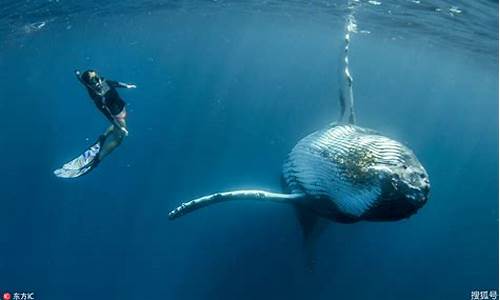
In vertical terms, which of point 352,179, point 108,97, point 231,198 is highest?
point 352,179

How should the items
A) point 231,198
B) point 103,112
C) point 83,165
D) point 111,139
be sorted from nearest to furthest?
point 231,198, point 83,165, point 103,112, point 111,139

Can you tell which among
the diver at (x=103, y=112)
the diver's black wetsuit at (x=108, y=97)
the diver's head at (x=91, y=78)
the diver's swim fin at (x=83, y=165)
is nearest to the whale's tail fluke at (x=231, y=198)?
the diver's swim fin at (x=83, y=165)

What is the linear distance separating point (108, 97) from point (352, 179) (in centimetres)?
591

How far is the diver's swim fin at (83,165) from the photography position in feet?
27.2

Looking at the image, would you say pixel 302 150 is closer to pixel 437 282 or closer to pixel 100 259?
pixel 100 259

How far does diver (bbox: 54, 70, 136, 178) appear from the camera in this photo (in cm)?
832

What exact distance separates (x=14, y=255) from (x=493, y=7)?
2315 centimetres

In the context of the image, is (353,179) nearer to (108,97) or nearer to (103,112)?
(108,97)

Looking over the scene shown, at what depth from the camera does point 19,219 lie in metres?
23.7

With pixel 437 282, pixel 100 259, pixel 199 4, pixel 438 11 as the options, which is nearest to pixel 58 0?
pixel 199 4

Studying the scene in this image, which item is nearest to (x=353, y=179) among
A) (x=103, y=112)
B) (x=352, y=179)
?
(x=352, y=179)

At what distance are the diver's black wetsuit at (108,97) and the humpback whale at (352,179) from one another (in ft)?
13.3

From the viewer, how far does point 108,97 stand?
8.55 meters

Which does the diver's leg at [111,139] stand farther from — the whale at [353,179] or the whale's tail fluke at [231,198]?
the whale at [353,179]
